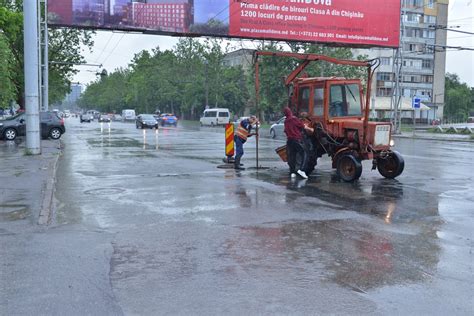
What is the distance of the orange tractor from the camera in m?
12.2

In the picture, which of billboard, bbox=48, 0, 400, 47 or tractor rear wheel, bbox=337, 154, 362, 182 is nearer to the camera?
tractor rear wheel, bbox=337, 154, 362, 182

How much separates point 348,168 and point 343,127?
41.8 inches

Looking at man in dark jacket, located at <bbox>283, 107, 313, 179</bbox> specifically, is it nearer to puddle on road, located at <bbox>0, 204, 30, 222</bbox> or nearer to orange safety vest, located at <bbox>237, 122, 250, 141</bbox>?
orange safety vest, located at <bbox>237, 122, 250, 141</bbox>

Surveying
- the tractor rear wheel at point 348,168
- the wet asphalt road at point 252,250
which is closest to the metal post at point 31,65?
the wet asphalt road at point 252,250

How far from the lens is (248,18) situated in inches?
1222

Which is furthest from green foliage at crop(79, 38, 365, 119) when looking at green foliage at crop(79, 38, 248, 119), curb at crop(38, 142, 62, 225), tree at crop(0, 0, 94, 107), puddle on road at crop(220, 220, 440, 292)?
puddle on road at crop(220, 220, 440, 292)

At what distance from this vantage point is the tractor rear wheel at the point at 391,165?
1265 centimetres

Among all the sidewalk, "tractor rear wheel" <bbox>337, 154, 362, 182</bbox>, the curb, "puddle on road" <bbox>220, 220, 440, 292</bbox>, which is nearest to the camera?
"puddle on road" <bbox>220, 220, 440, 292</bbox>

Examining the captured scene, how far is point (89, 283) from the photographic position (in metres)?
5.04

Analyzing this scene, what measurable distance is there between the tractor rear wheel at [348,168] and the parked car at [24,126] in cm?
2113

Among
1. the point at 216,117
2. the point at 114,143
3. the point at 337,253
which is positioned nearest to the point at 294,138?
the point at 337,253

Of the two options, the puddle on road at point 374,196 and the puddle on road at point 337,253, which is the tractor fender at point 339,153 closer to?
the puddle on road at point 374,196

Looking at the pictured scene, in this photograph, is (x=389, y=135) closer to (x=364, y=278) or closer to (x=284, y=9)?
(x=364, y=278)

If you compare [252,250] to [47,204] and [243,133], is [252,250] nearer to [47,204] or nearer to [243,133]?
[47,204]
